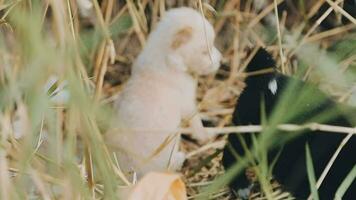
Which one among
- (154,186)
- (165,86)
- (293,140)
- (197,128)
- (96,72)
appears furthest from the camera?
(197,128)

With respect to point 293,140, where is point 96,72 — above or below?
above

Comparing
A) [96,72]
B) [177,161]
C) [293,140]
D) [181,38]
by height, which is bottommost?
Answer: [177,161]

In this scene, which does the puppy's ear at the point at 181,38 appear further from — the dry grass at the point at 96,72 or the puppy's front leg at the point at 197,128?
the puppy's front leg at the point at 197,128

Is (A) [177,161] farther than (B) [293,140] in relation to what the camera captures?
Yes

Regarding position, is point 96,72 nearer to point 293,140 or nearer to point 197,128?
point 293,140

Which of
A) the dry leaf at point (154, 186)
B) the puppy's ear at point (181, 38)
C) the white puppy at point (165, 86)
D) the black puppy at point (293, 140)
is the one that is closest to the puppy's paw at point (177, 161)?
the white puppy at point (165, 86)

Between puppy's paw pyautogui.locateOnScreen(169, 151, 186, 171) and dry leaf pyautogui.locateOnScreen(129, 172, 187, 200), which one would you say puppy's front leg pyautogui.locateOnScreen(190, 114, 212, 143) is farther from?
dry leaf pyautogui.locateOnScreen(129, 172, 187, 200)

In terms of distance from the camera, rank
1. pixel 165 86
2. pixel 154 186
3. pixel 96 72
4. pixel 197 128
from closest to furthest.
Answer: pixel 154 186
pixel 96 72
pixel 165 86
pixel 197 128

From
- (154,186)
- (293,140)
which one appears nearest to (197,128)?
(293,140)
